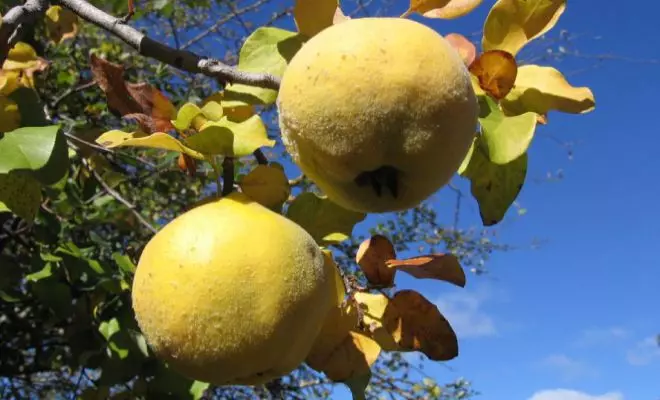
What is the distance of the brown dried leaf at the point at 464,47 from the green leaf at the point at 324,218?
0.29 m

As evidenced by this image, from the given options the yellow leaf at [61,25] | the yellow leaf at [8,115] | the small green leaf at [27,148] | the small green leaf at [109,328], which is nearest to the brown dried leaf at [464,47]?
the small green leaf at [27,148]

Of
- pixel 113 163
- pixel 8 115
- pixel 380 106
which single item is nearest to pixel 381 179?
pixel 380 106

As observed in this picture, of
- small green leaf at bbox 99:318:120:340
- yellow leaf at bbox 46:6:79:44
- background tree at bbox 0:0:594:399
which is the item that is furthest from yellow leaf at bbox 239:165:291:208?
yellow leaf at bbox 46:6:79:44

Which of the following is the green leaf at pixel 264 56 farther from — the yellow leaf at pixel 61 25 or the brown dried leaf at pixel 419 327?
the yellow leaf at pixel 61 25

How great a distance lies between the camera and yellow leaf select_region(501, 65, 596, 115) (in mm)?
950

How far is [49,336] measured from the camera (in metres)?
2.71

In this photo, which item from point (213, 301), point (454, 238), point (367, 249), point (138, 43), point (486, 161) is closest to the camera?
point (213, 301)

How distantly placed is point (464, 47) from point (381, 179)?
0.32m

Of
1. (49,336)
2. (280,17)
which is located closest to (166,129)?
(49,336)

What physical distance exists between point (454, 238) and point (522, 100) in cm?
391

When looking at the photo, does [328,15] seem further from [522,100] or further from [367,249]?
[367,249]

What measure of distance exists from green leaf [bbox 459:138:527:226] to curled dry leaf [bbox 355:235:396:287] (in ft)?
0.81

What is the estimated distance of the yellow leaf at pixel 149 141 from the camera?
0.88 meters

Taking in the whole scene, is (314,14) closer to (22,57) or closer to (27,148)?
(27,148)
